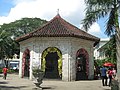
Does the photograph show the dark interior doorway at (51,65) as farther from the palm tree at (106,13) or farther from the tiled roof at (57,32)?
the palm tree at (106,13)

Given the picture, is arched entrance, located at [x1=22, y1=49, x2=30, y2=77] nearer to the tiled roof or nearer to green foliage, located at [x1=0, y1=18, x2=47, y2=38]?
the tiled roof

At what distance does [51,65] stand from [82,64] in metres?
3.75

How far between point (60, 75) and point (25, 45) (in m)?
5.83

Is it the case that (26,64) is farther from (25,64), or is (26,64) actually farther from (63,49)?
(63,49)

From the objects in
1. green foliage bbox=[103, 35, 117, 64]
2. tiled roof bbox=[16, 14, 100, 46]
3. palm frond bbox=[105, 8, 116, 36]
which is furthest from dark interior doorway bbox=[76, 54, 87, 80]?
palm frond bbox=[105, 8, 116, 36]

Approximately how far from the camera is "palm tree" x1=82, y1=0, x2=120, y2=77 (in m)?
16.4

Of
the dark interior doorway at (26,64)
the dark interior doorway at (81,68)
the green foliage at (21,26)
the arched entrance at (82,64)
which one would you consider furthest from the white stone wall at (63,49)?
the green foliage at (21,26)

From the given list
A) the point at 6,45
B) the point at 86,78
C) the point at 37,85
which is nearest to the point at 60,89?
the point at 37,85

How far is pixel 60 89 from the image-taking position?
19.5m

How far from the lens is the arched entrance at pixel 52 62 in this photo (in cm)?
2780

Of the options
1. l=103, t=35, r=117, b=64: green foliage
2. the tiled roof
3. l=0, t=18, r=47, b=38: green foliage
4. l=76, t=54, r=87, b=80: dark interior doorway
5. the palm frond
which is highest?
l=0, t=18, r=47, b=38: green foliage

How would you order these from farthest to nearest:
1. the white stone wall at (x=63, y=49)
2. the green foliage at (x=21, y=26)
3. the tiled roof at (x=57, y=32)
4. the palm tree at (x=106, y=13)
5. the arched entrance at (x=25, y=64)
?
1. the green foliage at (x=21, y=26)
2. the arched entrance at (x=25, y=64)
3. the white stone wall at (x=63, y=49)
4. the tiled roof at (x=57, y=32)
5. the palm tree at (x=106, y=13)

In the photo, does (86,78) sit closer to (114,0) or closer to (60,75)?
(60,75)

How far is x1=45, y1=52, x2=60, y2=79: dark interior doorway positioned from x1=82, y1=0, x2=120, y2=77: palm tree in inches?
473
